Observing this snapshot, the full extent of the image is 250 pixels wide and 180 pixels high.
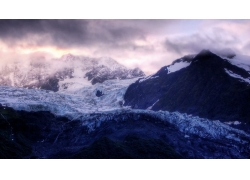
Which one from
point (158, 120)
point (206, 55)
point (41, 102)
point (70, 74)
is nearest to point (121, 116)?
point (158, 120)

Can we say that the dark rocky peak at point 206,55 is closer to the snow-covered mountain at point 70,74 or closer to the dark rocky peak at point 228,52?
the dark rocky peak at point 228,52

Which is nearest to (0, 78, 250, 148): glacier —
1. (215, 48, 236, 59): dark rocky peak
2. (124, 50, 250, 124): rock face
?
(124, 50, 250, 124): rock face

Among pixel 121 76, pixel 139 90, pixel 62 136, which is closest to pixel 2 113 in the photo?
pixel 62 136

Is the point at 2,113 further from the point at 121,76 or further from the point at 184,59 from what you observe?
the point at 121,76

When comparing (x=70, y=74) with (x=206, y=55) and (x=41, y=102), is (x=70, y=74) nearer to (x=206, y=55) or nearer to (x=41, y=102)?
(x=41, y=102)

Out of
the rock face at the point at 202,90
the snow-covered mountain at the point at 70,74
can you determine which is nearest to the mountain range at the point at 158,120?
the rock face at the point at 202,90

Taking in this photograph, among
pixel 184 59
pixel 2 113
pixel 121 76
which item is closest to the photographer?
pixel 2 113
